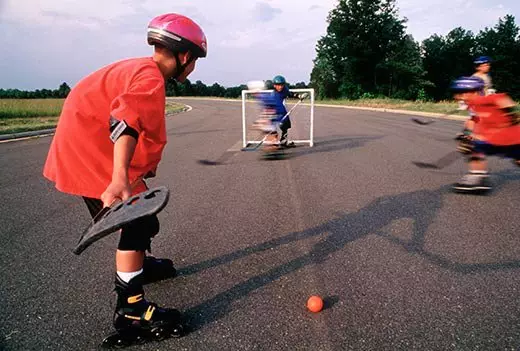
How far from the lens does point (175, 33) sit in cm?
207

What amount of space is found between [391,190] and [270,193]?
68.4 inches

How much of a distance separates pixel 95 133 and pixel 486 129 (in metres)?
4.83

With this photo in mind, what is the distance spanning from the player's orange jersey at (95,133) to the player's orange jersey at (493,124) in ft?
14.7

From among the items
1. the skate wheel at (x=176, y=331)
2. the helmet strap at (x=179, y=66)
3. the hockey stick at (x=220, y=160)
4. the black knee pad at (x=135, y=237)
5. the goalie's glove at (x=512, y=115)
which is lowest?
the hockey stick at (x=220, y=160)

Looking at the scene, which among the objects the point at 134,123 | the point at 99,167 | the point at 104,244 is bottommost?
the point at 104,244

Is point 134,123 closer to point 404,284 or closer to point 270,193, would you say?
point 404,284

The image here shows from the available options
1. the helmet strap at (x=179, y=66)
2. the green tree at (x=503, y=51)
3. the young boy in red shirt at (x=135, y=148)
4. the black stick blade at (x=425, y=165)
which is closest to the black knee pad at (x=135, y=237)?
the young boy in red shirt at (x=135, y=148)

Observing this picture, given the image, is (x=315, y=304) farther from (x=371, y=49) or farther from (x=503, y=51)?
(x=503, y=51)

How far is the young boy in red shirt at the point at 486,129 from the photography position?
15.3 ft

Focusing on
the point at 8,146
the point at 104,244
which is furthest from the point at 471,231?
the point at 8,146

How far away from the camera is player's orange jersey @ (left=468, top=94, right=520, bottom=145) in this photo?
4.65 metres

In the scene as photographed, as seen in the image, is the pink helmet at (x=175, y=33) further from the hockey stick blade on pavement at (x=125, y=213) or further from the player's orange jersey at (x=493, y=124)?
the player's orange jersey at (x=493, y=124)

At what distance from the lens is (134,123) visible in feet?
5.84

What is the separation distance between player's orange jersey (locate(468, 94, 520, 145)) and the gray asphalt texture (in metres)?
0.80
